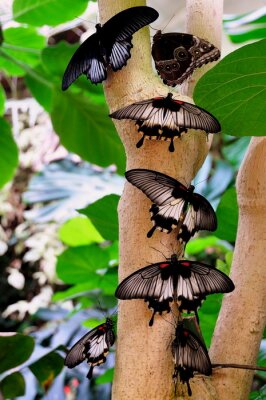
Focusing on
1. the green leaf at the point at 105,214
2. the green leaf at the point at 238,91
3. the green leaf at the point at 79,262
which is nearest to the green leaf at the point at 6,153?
the green leaf at the point at 79,262

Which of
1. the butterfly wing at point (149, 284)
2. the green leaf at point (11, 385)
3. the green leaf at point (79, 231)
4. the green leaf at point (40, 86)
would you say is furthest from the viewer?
the green leaf at point (79, 231)

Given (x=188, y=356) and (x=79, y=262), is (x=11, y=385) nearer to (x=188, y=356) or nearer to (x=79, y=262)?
(x=79, y=262)

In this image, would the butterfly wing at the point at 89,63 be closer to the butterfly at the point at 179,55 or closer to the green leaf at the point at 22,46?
the butterfly at the point at 179,55

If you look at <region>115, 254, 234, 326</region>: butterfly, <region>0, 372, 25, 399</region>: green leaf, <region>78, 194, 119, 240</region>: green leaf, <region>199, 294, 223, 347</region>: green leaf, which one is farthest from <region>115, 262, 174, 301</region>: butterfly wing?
<region>0, 372, 25, 399</region>: green leaf

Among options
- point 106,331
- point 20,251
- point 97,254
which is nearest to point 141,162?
point 106,331

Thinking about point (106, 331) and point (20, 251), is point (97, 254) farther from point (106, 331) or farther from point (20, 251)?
point (20, 251)

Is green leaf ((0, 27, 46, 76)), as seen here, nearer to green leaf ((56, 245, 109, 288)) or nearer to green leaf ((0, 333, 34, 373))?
green leaf ((56, 245, 109, 288))
